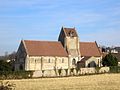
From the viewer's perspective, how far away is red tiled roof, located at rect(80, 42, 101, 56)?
104 metres

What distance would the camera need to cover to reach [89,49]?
105 meters

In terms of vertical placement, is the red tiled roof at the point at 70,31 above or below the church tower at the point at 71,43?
above

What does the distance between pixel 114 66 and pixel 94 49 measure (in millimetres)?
20150

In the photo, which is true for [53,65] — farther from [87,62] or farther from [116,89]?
[116,89]

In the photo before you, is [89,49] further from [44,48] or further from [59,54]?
[44,48]

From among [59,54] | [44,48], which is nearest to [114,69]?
[59,54]

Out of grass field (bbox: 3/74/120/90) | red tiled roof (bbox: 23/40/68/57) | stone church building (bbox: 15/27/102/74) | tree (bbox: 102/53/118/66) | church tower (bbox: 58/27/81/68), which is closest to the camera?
grass field (bbox: 3/74/120/90)

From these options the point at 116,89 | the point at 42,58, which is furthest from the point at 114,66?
the point at 116,89

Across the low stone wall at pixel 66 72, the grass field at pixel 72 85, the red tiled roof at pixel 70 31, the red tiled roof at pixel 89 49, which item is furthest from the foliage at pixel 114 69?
the grass field at pixel 72 85

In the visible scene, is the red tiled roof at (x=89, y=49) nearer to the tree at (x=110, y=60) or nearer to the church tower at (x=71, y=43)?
the church tower at (x=71, y=43)

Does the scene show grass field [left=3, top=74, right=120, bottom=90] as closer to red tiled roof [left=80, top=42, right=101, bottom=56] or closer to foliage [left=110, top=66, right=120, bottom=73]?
foliage [left=110, top=66, right=120, bottom=73]

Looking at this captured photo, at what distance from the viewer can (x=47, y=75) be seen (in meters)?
73.9

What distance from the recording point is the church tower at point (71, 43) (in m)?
100

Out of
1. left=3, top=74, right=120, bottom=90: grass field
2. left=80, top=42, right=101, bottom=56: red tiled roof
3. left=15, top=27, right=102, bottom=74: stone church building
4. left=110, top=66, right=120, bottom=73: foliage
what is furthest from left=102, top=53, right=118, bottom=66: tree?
left=3, top=74, right=120, bottom=90: grass field
